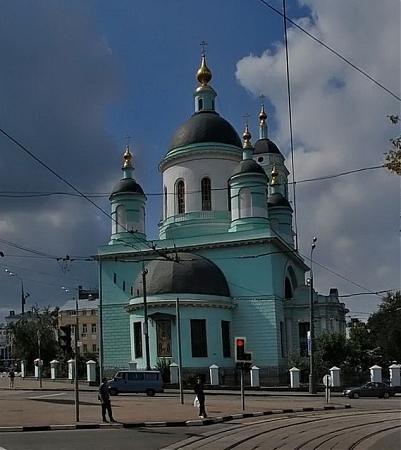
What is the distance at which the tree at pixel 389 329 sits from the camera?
69625 millimetres

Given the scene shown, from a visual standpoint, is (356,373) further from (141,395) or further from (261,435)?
(261,435)

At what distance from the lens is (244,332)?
56.4 metres

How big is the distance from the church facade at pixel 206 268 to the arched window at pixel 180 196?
0.09 m

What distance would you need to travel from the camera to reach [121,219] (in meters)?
64.3

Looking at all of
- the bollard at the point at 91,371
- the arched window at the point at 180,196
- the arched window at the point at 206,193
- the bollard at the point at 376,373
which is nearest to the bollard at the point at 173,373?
the bollard at the point at 91,371

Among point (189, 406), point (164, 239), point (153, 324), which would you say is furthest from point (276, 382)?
point (189, 406)

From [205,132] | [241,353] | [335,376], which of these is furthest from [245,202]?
[241,353]

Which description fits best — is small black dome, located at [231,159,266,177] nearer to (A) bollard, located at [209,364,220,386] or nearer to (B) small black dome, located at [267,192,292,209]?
(B) small black dome, located at [267,192,292,209]

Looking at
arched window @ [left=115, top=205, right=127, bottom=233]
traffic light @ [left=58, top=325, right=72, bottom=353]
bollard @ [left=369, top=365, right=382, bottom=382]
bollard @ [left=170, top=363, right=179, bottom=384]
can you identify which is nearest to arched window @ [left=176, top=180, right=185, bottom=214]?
arched window @ [left=115, top=205, right=127, bottom=233]

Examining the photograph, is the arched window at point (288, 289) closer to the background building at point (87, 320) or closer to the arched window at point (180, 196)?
the arched window at point (180, 196)

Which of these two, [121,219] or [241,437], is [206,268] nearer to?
[121,219]

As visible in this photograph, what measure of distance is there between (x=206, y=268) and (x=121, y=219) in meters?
11.5

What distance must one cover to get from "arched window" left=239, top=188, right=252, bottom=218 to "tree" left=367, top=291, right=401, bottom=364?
1864cm

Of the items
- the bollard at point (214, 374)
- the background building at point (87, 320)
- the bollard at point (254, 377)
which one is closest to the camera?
the bollard at point (214, 374)
